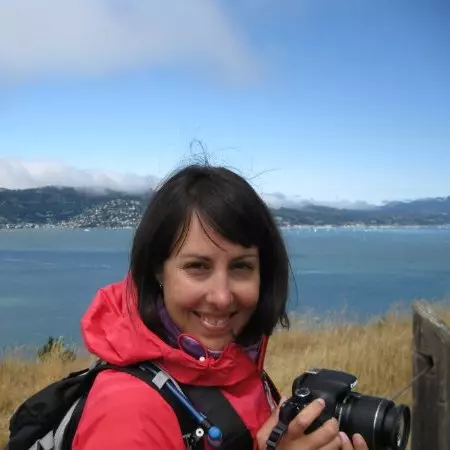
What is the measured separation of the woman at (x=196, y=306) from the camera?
1278mm

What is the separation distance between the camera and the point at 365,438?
4.47 feet

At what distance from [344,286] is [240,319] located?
2083cm

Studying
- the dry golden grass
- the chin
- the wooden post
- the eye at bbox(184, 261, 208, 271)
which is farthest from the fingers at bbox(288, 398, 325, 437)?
the dry golden grass

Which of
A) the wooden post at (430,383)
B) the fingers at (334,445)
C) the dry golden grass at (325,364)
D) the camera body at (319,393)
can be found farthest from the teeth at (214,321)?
the dry golden grass at (325,364)

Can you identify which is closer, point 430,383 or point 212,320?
point 212,320

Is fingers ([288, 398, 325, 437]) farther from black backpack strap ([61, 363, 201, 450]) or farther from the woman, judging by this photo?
black backpack strap ([61, 363, 201, 450])

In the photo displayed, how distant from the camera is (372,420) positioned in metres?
1.37

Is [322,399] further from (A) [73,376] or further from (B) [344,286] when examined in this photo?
(B) [344,286]

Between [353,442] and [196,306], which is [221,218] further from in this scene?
[353,442]

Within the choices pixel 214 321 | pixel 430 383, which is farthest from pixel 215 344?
pixel 430 383

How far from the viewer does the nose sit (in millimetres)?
1371

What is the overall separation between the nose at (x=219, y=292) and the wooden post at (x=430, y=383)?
1.02 meters

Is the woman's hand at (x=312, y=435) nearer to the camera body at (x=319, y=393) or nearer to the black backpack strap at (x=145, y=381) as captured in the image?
the camera body at (x=319, y=393)

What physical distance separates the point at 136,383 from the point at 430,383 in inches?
50.3
